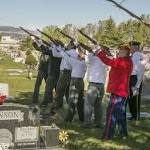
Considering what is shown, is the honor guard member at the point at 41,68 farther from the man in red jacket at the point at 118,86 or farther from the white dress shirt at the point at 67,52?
the man in red jacket at the point at 118,86

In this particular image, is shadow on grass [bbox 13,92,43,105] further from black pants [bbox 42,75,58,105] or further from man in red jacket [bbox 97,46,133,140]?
man in red jacket [bbox 97,46,133,140]

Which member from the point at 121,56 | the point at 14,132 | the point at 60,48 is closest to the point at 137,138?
the point at 121,56

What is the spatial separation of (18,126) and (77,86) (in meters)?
3.34

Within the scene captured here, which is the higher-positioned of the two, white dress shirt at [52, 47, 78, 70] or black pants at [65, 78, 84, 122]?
white dress shirt at [52, 47, 78, 70]

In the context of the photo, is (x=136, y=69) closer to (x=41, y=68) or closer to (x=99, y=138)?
(x=99, y=138)

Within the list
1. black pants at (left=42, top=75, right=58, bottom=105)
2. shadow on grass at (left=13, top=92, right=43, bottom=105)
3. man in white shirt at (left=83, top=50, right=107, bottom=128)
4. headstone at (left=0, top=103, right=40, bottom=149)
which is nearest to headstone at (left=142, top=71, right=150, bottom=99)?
shadow on grass at (left=13, top=92, right=43, bottom=105)

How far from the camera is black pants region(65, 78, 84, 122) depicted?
1286 cm

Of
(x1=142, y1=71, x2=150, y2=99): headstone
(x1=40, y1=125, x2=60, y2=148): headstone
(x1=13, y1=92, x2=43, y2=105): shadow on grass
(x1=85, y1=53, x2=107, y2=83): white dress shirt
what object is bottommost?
(x1=40, y1=125, x2=60, y2=148): headstone

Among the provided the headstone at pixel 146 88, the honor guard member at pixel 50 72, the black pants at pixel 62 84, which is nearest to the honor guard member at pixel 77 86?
the black pants at pixel 62 84

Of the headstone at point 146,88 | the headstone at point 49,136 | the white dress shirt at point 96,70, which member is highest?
the white dress shirt at point 96,70

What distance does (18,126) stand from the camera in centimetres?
972

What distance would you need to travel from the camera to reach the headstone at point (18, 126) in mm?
9625

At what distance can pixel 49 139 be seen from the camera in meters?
9.92

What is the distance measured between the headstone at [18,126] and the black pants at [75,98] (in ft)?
10.0
